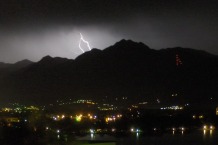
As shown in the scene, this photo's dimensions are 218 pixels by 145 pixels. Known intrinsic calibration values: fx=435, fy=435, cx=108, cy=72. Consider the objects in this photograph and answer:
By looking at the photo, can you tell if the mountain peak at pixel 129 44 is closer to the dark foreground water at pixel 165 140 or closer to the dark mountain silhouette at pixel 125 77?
the dark mountain silhouette at pixel 125 77

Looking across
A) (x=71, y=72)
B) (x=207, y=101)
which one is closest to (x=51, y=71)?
(x=71, y=72)

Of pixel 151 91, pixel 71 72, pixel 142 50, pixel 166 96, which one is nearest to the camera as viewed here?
pixel 166 96

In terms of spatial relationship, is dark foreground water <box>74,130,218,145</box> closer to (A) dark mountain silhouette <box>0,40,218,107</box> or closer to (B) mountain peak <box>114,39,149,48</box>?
(A) dark mountain silhouette <box>0,40,218,107</box>

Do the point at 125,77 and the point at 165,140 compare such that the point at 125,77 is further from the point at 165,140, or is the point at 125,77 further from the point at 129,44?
the point at 165,140

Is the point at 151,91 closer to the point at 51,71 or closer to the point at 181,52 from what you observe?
the point at 181,52

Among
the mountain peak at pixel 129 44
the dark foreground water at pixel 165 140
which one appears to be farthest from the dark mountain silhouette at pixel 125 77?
the dark foreground water at pixel 165 140

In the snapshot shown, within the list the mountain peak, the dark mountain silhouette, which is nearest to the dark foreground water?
the dark mountain silhouette

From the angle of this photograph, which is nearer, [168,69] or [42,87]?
[168,69]

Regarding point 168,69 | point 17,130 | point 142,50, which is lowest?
point 17,130

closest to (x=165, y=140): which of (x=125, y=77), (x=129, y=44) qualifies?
(x=125, y=77)
